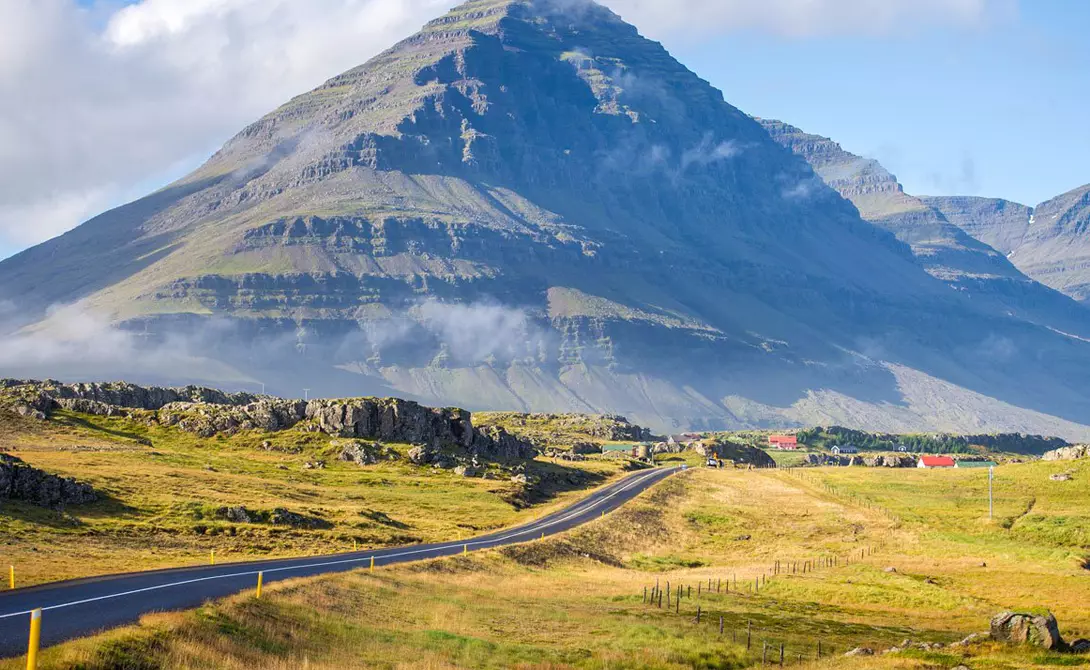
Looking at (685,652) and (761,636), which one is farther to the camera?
(761,636)

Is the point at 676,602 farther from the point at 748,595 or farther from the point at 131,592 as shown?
the point at 131,592

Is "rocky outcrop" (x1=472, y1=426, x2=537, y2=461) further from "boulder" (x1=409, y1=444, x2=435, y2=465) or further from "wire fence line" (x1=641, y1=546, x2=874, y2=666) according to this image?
"wire fence line" (x1=641, y1=546, x2=874, y2=666)

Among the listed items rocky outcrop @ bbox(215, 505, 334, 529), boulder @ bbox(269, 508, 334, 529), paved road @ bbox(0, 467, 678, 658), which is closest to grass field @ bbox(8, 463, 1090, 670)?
paved road @ bbox(0, 467, 678, 658)

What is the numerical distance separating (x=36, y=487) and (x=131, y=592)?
123 ft

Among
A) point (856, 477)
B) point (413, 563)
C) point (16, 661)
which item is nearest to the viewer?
point (16, 661)

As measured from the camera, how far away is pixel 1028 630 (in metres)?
45.9

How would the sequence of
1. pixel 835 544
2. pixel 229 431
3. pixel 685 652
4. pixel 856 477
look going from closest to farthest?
pixel 685 652
pixel 835 544
pixel 229 431
pixel 856 477

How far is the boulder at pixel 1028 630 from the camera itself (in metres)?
45.4

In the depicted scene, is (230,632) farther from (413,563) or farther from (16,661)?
(413,563)

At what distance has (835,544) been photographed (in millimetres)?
103375

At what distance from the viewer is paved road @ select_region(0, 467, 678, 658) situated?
1348 inches

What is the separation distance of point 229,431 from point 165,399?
3589 cm

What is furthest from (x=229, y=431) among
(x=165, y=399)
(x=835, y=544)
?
(x=835, y=544)

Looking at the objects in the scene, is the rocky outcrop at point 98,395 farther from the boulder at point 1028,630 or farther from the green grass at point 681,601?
the boulder at point 1028,630
